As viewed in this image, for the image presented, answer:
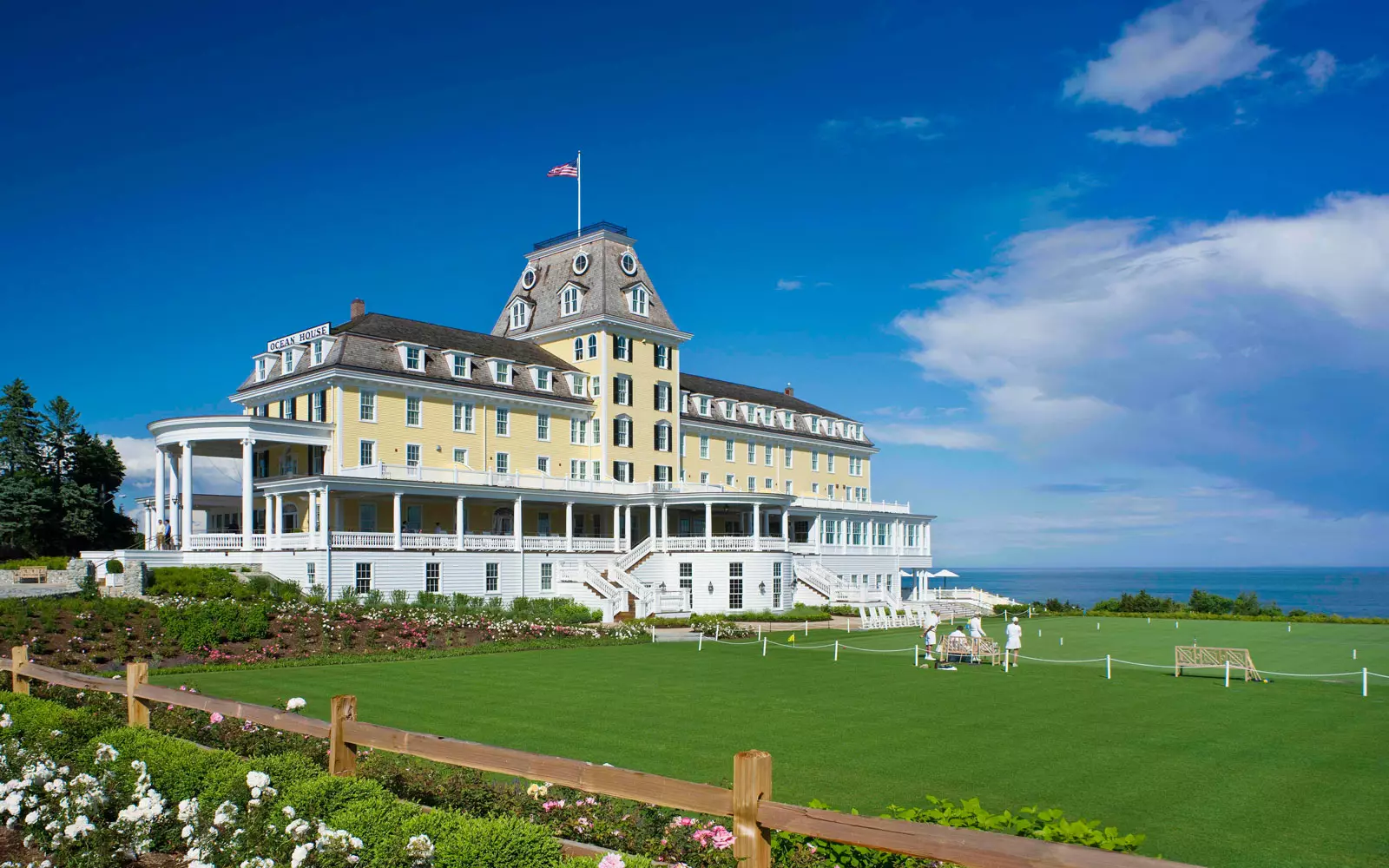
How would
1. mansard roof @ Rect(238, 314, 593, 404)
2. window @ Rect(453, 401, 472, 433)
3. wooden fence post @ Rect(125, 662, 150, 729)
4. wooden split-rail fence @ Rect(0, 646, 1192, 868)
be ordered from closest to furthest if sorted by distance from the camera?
wooden split-rail fence @ Rect(0, 646, 1192, 868), wooden fence post @ Rect(125, 662, 150, 729), mansard roof @ Rect(238, 314, 593, 404), window @ Rect(453, 401, 472, 433)

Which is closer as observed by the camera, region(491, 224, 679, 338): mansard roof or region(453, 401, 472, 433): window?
region(453, 401, 472, 433): window

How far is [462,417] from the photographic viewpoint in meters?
49.7

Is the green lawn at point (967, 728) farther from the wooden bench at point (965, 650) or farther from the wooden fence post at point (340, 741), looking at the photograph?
the wooden fence post at point (340, 741)

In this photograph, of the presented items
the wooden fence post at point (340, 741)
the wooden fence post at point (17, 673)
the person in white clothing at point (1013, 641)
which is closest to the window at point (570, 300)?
the person in white clothing at point (1013, 641)

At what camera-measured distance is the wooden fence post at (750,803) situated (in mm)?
6031

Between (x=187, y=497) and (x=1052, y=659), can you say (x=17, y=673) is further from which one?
(x=187, y=497)

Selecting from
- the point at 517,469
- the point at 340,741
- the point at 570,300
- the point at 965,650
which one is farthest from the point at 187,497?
the point at 340,741

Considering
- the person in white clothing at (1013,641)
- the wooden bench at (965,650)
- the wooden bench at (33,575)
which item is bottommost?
the wooden bench at (965,650)

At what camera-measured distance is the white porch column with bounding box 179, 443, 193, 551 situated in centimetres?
4018

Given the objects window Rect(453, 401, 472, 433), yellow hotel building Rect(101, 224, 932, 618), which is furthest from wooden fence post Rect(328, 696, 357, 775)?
window Rect(453, 401, 472, 433)

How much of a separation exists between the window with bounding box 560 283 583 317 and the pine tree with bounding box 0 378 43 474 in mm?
30429

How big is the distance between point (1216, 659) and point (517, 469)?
115 ft

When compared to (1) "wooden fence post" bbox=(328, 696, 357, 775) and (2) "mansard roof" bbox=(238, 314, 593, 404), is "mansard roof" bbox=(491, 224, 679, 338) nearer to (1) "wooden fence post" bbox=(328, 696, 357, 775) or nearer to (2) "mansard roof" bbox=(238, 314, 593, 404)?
(2) "mansard roof" bbox=(238, 314, 593, 404)

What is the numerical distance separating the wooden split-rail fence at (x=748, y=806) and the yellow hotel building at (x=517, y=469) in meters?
32.3
